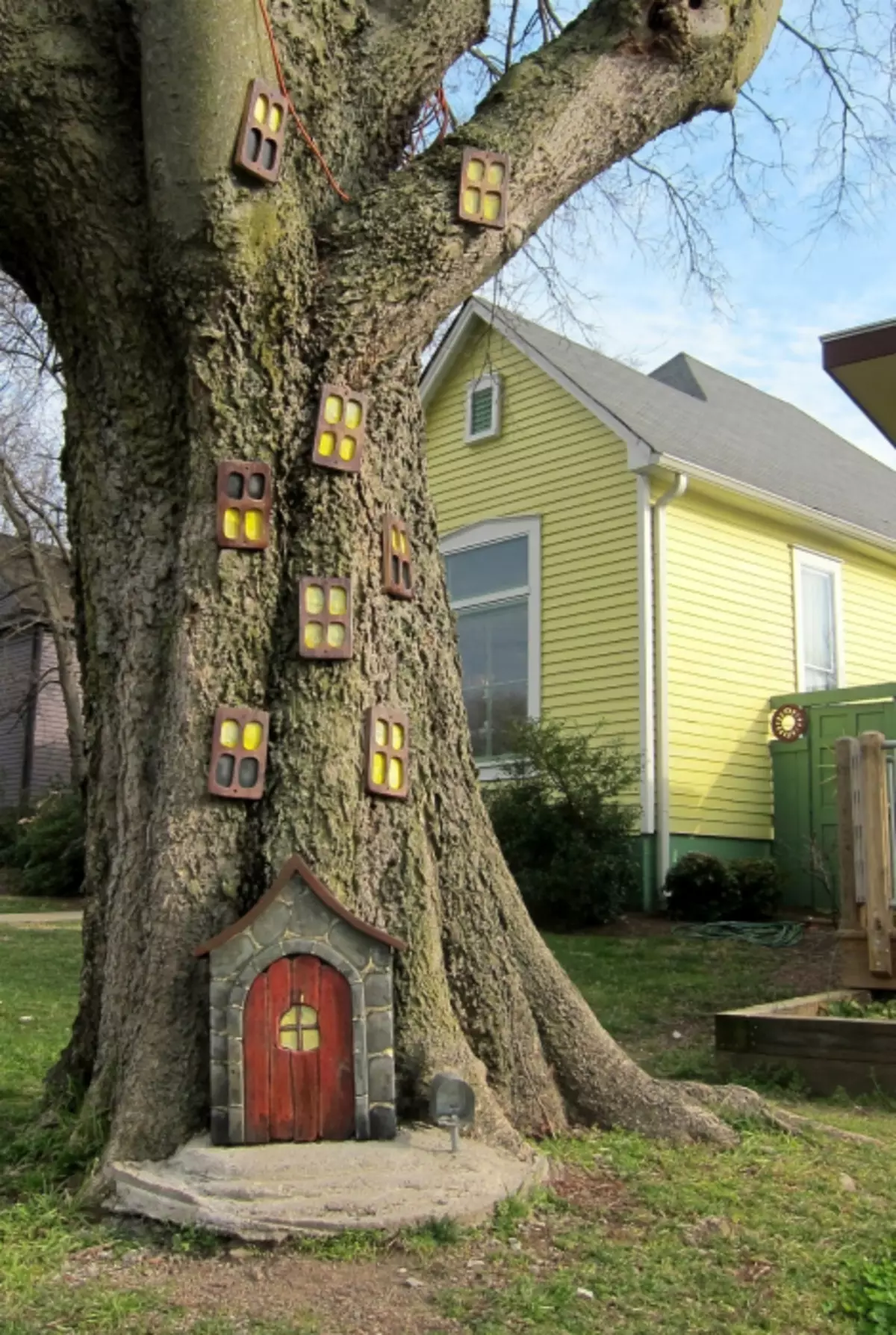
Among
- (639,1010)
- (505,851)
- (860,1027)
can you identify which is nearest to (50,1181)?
(860,1027)

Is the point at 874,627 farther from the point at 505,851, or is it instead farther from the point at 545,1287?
the point at 545,1287

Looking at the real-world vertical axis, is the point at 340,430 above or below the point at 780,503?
below

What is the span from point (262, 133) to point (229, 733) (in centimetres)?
194

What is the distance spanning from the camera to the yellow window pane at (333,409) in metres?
4.30

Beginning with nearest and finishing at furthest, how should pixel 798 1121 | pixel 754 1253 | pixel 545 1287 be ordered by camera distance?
pixel 545 1287, pixel 754 1253, pixel 798 1121

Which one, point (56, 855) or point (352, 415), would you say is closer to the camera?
point (352, 415)

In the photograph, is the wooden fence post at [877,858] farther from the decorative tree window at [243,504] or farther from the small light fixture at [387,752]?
the decorative tree window at [243,504]

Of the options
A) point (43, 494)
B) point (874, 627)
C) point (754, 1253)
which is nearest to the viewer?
point (754, 1253)

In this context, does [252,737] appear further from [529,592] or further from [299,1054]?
[529,592]

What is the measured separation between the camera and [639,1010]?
26.9 feet

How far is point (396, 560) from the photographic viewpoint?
14.8 ft

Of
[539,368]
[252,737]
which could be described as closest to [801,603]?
[539,368]

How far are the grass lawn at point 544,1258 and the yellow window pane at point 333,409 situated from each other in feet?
8.04

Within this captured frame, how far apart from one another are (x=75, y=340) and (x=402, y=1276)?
3.22 m
